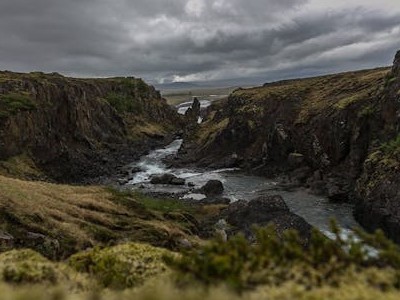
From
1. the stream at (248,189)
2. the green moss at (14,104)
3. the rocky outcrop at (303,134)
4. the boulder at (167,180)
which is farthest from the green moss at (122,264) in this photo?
the green moss at (14,104)

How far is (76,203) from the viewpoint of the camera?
35.2 m

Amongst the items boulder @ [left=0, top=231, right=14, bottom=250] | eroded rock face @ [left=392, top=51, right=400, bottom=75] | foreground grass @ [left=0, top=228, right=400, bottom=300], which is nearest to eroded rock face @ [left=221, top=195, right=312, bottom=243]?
boulder @ [left=0, top=231, right=14, bottom=250]

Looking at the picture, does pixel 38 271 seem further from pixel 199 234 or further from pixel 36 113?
pixel 36 113

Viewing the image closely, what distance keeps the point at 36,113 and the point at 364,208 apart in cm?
→ 6100

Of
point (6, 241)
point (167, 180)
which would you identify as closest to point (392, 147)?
point (167, 180)

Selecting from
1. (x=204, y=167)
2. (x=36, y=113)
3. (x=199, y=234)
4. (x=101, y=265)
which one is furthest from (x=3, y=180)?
(x=204, y=167)

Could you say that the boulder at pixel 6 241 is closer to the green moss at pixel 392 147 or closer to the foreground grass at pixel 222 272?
the foreground grass at pixel 222 272

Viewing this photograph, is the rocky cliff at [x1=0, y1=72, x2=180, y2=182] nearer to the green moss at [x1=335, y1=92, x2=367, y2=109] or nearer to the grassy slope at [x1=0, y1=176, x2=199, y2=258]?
the grassy slope at [x1=0, y1=176, x2=199, y2=258]

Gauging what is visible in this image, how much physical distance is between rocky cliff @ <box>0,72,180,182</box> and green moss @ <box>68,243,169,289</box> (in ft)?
203

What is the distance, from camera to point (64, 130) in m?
99.0

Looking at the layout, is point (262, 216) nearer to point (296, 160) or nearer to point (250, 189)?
point (250, 189)

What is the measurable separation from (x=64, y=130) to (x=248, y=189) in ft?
151

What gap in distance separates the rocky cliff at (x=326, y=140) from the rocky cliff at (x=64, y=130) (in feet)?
62.4

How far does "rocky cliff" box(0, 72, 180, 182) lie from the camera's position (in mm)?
78125
